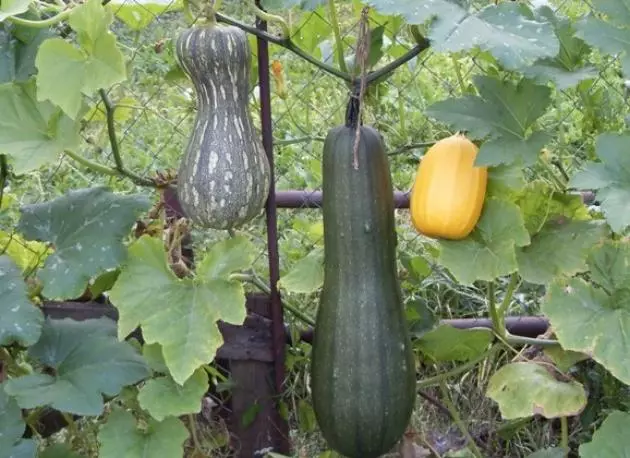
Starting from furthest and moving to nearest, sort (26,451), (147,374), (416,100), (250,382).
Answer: (416,100), (250,382), (147,374), (26,451)

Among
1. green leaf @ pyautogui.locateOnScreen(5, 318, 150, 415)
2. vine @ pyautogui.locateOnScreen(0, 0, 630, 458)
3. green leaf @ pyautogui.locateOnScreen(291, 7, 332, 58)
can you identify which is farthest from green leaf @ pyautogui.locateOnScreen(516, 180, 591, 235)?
green leaf @ pyautogui.locateOnScreen(5, 318, 150, 415)

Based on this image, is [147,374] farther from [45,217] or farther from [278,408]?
[278,408]

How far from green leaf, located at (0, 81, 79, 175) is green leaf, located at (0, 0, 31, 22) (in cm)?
16

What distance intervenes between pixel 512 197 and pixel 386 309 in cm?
35

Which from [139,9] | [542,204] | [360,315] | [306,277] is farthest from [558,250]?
[139,9]

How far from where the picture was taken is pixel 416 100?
3.55 metres

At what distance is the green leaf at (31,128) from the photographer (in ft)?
5.40

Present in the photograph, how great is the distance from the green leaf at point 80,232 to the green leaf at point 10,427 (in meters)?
0.22

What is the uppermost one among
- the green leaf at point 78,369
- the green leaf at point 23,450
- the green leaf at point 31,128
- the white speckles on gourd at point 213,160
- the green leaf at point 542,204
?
the green leaf at point 31,128

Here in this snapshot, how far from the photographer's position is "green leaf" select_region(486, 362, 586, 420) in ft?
5.82

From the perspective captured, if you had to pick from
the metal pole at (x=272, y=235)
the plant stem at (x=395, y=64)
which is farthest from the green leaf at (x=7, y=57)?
the plant stem at (x=395, y=64)

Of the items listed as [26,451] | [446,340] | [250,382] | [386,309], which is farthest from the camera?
[250,382]

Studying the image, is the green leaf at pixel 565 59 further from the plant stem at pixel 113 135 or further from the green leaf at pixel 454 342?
the plant stem at pixel 113 135

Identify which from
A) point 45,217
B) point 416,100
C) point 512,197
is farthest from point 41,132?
point 416,100
